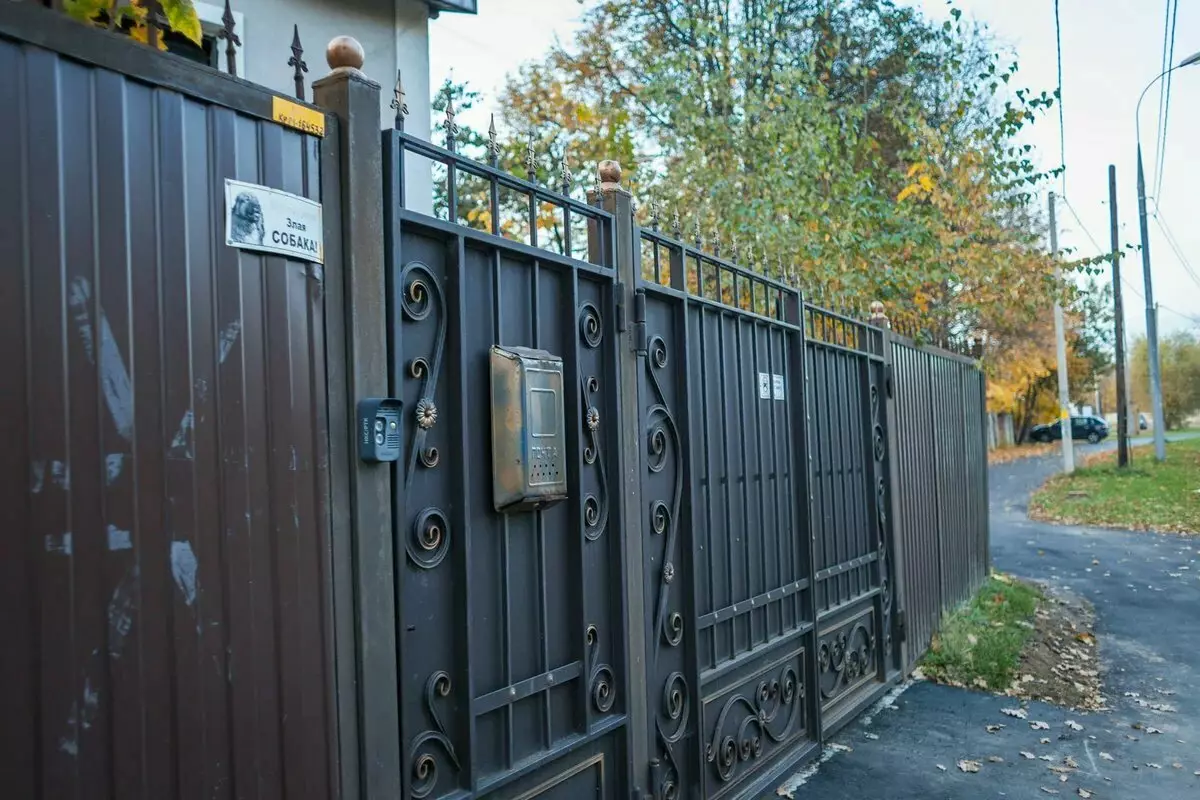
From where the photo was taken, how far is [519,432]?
120 inches

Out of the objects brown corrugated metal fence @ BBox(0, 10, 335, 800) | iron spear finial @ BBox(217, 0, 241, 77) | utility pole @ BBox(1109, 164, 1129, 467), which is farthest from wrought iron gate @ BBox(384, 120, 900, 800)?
utility pole @ BBox(1109, 164, 1129, 467)

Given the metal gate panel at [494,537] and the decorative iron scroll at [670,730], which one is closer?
the metal gate panel at [494,537]

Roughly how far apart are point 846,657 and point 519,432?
3.80 metres

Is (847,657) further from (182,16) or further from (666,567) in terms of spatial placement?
(182,16)

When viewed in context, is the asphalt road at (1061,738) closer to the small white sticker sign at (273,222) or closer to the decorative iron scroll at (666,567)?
the decorative iron scroll at (666,567)

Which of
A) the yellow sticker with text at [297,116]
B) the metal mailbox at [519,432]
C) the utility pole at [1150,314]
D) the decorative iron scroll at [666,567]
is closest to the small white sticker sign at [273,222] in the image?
the yellow sticker with text at [297,116]

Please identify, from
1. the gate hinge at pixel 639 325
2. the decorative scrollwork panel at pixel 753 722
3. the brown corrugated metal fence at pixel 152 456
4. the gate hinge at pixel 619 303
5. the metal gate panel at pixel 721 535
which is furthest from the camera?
the decorative scrollwork panel at pixel 753 722

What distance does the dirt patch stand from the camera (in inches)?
255

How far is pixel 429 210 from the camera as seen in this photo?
6555mm

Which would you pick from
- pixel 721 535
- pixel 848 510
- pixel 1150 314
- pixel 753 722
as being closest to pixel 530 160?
pixel 721 535

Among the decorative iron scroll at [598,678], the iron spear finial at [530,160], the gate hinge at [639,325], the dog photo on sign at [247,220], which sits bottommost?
the decorative iron scroll at [598,678]

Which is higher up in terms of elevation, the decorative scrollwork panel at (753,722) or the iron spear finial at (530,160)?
the iron spear finial at (530,160)

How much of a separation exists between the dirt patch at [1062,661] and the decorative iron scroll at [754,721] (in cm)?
218

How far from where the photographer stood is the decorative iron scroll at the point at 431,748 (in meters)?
2.69
